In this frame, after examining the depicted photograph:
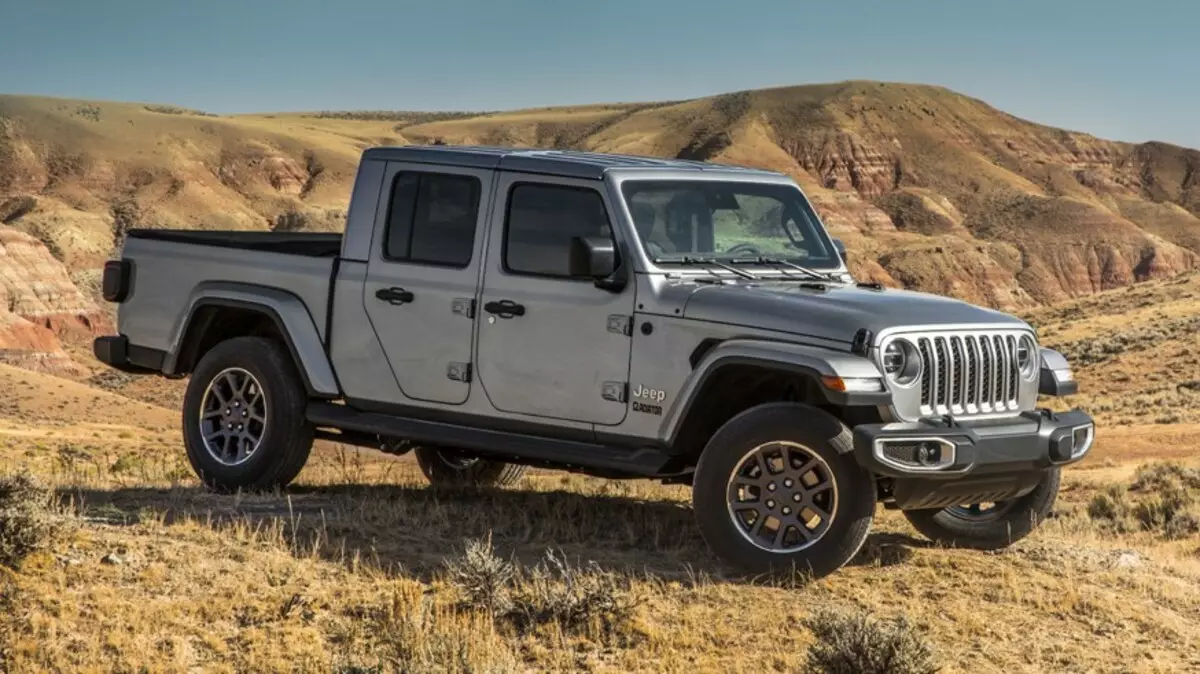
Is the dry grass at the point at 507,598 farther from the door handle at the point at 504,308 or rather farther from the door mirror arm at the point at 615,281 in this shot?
the door mirror arm at the point at 615,281

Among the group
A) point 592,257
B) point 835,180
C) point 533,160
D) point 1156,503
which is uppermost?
point 835,180

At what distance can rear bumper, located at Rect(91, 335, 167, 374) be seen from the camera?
10703 mm

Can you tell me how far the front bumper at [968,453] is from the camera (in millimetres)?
7668

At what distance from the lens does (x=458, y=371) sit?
9133 mm

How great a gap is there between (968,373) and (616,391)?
1.84 m

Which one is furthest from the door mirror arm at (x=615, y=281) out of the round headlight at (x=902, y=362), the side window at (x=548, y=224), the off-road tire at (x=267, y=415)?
the off-road tire at (x=267, y=415)

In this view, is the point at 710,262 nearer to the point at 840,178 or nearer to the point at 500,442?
→ the point at 500,442

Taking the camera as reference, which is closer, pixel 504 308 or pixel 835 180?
pixel 504 308

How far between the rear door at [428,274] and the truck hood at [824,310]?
1524 mm

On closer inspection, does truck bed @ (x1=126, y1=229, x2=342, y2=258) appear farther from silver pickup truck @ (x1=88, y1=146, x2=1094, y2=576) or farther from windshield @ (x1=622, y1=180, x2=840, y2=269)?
windshield @ (x1=622, y1=180, x2=840, y2=269)

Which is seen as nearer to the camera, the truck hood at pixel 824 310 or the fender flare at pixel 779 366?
the fender flare at pixel 779 366

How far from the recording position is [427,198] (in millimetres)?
9445

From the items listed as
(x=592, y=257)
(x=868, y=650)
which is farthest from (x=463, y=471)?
(x=868, y=650)

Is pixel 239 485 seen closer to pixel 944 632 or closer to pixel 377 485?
pixel 377 485
